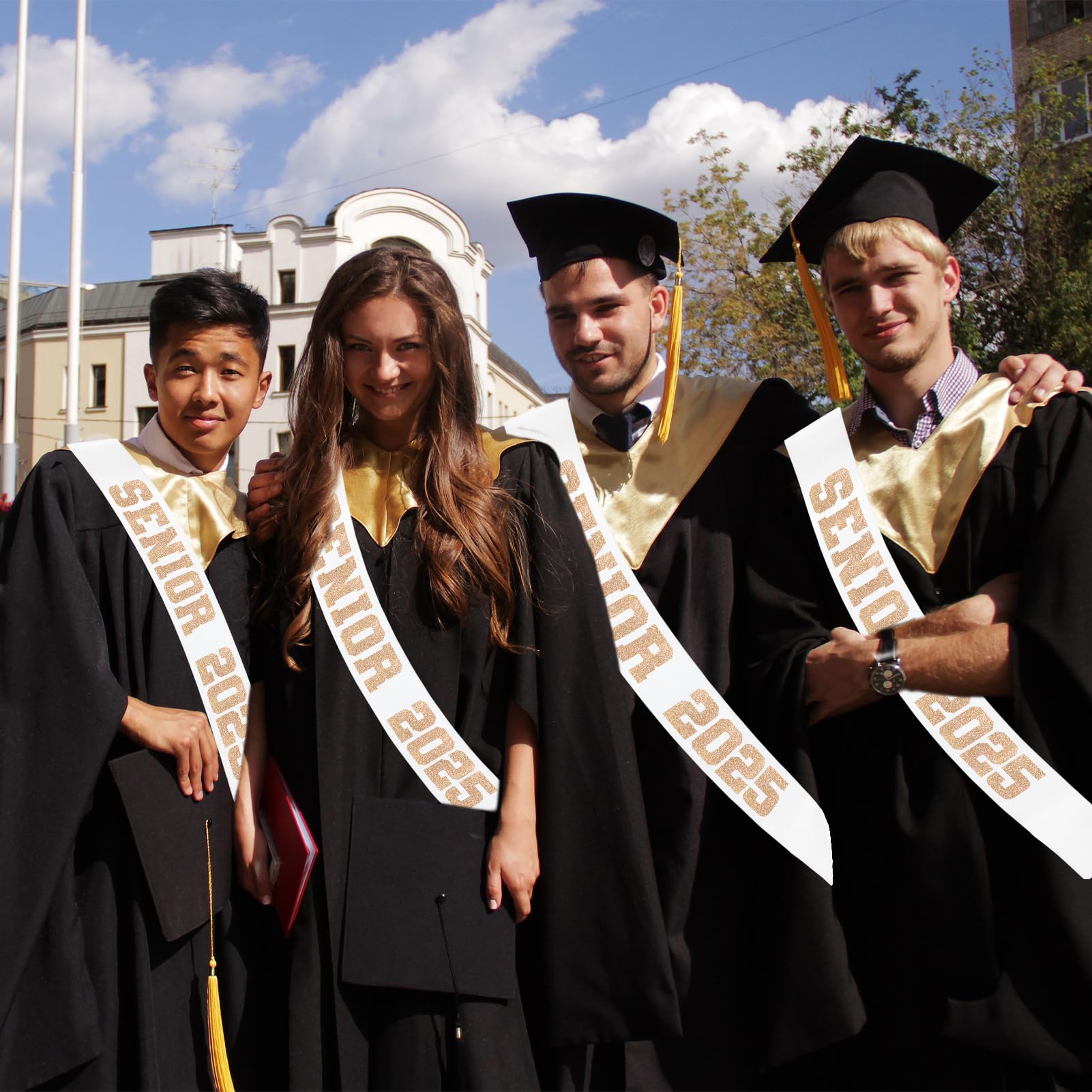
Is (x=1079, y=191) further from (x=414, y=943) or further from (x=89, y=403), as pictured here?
(x=89, y=403)

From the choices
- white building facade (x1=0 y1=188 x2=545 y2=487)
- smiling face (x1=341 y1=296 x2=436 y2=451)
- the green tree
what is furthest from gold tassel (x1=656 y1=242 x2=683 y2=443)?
white building facade (x1=0 y1=188 x2=545 y2=487)

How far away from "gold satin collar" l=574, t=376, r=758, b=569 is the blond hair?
1.55 feet

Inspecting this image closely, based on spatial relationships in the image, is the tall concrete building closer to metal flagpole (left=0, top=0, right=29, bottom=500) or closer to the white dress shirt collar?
metal flagpole (left=0, top=0, right=29, bottom=500)

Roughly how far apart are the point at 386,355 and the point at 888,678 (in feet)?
4.32

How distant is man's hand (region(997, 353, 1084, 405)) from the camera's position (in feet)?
7.73

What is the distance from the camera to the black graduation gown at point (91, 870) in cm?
232

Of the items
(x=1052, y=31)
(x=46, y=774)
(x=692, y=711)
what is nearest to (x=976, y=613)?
(x=692, y=711)

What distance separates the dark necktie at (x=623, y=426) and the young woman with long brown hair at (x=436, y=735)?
31 cm

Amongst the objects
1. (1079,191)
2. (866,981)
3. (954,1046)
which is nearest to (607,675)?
(866,981)

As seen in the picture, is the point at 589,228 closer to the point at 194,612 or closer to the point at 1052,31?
the point at 194,612

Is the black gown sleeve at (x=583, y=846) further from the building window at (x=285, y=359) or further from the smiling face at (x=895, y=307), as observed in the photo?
the building window at (x=285, y=359)

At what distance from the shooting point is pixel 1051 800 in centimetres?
220

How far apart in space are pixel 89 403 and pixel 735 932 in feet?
107

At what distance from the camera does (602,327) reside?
2.79 m
